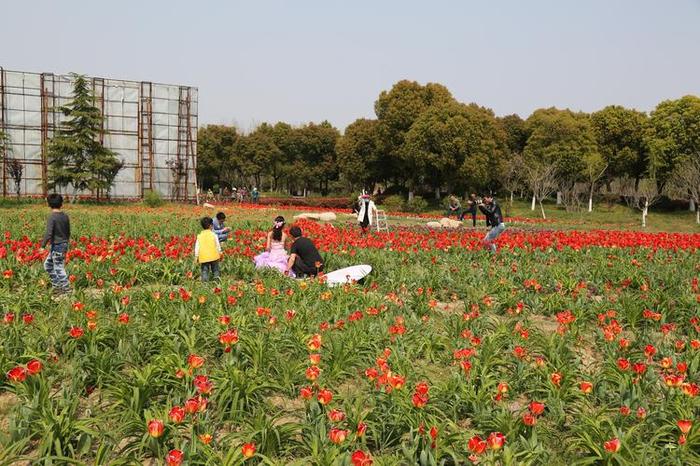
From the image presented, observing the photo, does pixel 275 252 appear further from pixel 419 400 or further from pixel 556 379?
pixel 419 400

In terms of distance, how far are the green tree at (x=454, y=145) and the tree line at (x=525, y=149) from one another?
71mm

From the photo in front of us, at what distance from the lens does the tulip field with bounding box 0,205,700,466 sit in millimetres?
3652

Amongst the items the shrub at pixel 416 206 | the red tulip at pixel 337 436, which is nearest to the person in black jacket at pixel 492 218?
the red tulip at pixel 337 436

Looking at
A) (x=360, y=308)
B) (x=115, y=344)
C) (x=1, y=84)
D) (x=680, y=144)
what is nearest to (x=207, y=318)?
(x=115, y=344)

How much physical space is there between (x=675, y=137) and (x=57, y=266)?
43434 millimetres

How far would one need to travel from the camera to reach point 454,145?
38.6 m

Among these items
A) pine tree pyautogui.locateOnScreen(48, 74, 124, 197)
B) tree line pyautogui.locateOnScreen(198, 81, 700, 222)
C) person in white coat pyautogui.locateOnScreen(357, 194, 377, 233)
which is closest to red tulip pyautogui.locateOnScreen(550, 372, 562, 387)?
person in white coat pyautogui.locateOnScreen(357, 194, 377, 233)

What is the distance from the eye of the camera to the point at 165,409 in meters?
4.01

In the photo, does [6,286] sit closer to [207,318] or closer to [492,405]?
[207,318]

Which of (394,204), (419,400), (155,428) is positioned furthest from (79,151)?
(419,400)

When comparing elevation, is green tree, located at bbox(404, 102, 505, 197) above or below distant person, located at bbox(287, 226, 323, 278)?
above

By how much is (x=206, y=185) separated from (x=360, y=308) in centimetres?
7032

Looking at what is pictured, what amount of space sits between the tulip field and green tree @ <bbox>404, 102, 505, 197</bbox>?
30.6 m

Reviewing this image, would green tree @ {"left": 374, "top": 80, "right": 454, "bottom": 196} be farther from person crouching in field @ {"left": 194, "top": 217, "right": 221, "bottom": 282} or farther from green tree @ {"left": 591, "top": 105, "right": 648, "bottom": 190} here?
person crouching in field @ {"left": 194, "top": 217, "right": 221, "bottom": 282}
